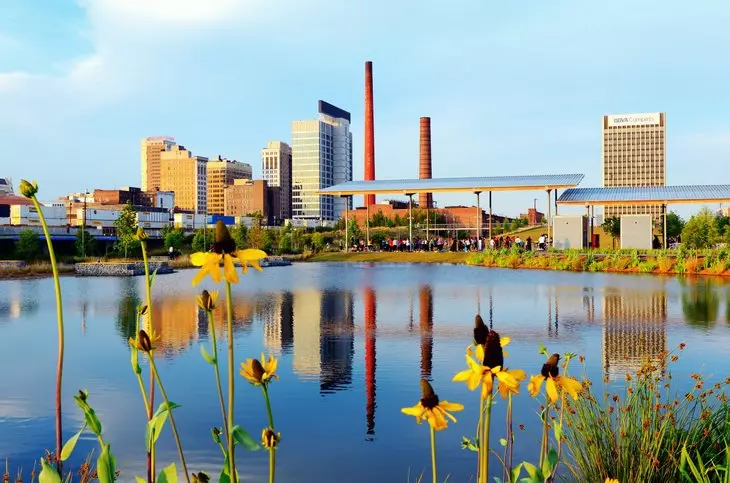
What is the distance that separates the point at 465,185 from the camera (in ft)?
149

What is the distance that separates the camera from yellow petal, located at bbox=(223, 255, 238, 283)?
1.95 metres

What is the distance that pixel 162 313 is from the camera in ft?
55.7

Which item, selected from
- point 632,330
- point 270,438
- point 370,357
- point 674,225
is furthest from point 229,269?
point 674,225

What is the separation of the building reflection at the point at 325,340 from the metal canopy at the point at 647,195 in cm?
2795

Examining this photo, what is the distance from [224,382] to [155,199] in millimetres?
142492

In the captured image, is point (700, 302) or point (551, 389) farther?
point (700, 302)

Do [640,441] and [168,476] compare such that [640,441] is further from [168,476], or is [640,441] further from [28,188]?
[28,188]

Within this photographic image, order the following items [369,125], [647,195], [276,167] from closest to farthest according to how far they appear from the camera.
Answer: [647,195] → [369,125] → [276,167]

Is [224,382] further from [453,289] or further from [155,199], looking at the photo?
[155,199]

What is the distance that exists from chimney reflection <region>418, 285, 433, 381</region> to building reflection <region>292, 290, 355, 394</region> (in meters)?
1.07

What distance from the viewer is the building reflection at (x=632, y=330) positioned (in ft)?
32.0

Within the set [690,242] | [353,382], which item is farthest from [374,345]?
[690,242]

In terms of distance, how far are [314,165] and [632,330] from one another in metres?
154

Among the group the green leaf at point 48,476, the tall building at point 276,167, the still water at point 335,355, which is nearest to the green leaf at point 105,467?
the green leaf at point 48,476
